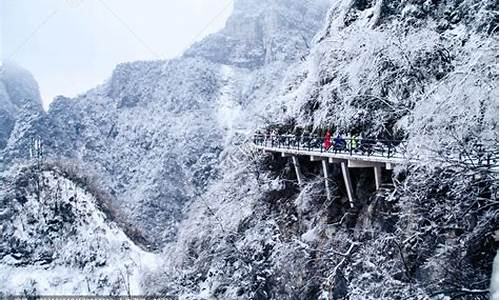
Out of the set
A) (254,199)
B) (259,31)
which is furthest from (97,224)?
(259,31)

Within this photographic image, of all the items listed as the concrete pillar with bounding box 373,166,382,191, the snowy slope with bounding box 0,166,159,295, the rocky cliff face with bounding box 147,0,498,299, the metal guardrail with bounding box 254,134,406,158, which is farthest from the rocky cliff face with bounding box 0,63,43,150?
the concrete pillar with bounding box 373,166,382,191

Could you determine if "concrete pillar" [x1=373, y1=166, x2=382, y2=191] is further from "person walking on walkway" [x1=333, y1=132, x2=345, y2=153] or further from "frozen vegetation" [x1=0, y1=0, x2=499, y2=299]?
"person walking on walkway" [x1=333, y1=132, x2=345, y2=153]

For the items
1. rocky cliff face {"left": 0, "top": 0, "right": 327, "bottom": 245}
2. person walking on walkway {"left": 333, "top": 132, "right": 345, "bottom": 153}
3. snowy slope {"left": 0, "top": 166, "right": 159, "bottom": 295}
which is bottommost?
rocky cliff face {"left": 0, "top": 0, "right": 327, "bottom": 245}

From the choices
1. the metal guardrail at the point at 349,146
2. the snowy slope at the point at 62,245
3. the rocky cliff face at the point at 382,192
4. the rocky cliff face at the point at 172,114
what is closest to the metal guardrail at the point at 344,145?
the metal guardrail at the point at 349,146

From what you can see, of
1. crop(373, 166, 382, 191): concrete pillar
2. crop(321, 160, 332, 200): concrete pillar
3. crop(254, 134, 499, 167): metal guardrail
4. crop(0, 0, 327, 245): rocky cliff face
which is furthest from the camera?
crop(0, 0, 327, 245): rocky cliff face

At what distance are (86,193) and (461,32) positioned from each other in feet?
156

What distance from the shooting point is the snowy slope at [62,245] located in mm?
38656

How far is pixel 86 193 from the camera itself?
171 ft

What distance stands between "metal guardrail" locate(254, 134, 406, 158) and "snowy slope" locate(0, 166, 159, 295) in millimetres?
19721

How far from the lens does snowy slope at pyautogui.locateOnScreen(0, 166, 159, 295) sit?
38656mm

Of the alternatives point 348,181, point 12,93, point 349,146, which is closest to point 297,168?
point 348,181

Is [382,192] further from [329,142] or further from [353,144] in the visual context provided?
[329,142]

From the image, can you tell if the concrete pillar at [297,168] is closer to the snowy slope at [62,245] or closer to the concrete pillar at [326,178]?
the concrete pillar at [326,178]

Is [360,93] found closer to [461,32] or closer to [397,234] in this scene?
[461,32]
